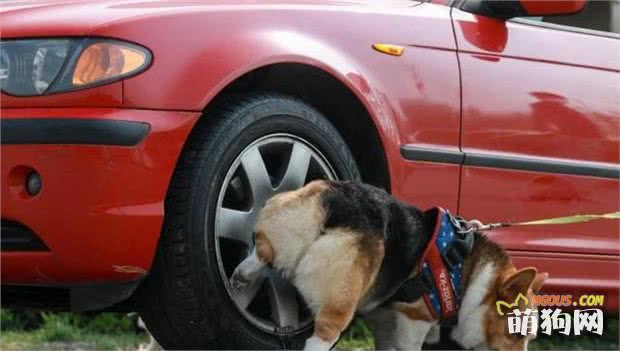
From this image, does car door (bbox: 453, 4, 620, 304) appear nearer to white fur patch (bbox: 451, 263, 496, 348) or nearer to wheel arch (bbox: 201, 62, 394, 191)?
wheel arch (bbox: 201, 62, 394, 191)

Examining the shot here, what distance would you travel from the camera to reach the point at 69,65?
11.6 feet

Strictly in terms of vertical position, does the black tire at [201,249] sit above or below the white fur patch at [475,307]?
above

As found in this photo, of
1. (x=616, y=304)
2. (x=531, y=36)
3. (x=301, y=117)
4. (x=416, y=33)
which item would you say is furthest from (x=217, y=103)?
(x=616, y=304)

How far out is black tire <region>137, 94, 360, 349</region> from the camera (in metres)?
3.66

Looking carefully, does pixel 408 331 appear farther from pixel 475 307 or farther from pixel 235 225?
pixel 235 225

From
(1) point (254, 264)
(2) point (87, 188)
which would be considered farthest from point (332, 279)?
(2) point (87, 188)

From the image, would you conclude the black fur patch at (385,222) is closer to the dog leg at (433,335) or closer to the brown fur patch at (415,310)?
the brown fur patch at (415,310)

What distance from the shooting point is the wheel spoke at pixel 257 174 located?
3.82 meters

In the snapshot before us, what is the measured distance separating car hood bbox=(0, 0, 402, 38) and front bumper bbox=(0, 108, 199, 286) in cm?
26

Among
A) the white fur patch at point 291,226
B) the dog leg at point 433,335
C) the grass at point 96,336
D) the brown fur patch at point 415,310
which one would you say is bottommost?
the grass at point 96,336

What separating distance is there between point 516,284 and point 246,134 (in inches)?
39.6

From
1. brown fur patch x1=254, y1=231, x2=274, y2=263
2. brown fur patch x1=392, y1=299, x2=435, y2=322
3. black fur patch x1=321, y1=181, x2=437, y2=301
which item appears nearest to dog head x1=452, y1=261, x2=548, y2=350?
brown fur patch x1=392, y1=299, x2=435, y2=322

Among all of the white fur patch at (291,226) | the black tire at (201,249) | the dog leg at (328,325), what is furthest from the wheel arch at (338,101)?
the dog leg at (328,325)

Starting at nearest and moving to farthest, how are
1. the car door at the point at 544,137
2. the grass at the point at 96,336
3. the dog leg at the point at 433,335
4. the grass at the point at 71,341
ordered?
the dog leg at the point at 433,335 → the car door at the point at 544,137 → the grass at the point at 71,341 → the grass at the point at 96,336
